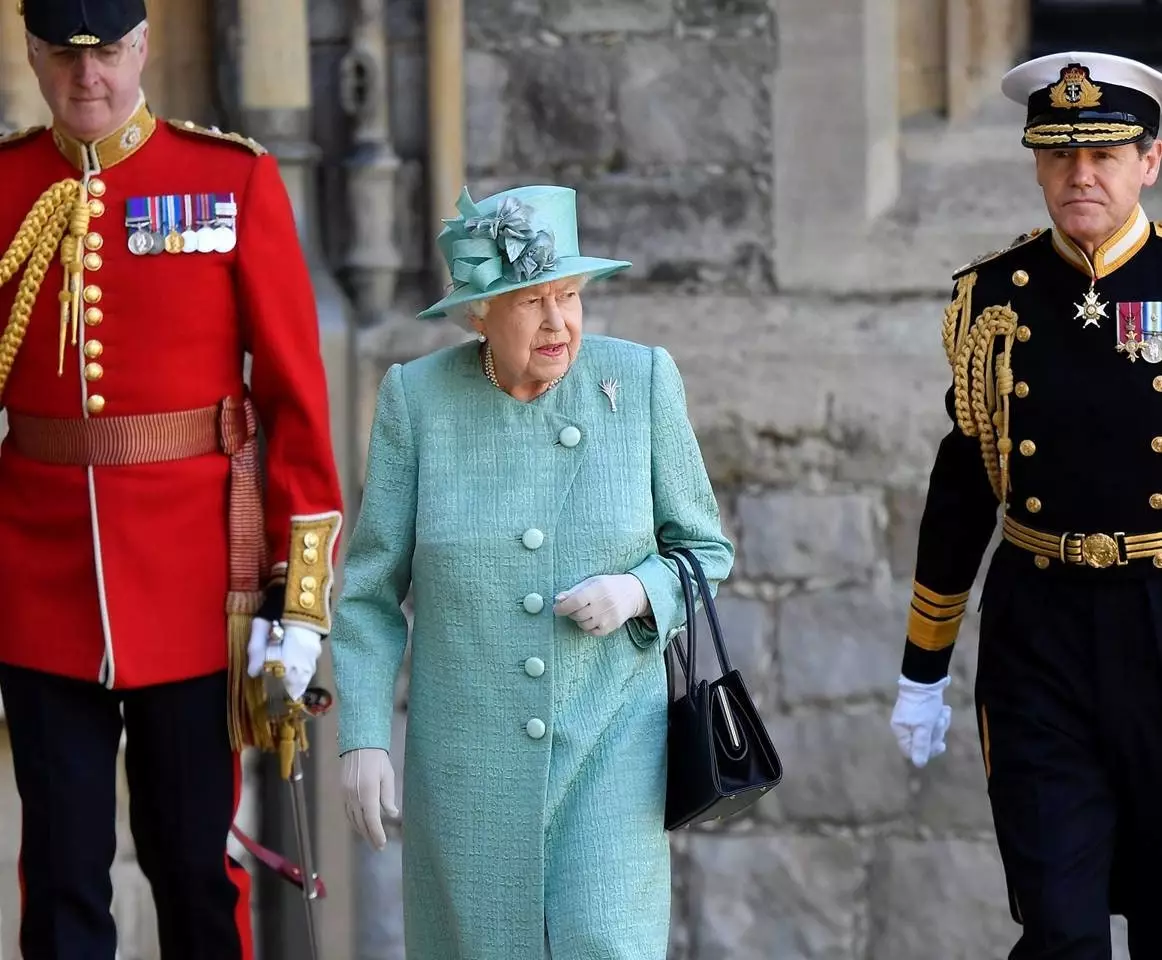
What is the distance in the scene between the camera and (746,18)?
17.2 ft

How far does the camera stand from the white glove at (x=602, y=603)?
3.35 m

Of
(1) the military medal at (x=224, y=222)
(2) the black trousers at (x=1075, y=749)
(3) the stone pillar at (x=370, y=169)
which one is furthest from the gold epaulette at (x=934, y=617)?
(3) the stone pillar at (x=370, y=169)

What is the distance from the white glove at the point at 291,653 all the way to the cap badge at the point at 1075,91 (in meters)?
1.48

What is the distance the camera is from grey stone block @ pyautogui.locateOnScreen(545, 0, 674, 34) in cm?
525

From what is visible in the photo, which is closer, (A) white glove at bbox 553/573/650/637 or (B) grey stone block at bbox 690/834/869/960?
(A) white glove at bbox 553/573/650/637

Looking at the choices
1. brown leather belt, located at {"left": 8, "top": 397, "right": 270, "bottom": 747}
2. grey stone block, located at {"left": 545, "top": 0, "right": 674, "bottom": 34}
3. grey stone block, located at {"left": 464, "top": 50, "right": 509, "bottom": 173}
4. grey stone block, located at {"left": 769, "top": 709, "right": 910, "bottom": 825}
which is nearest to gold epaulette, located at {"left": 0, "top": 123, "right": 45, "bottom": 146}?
brown leather belt, located at {"left": 8, "top": 397, "right": 270, "bottom": 747}

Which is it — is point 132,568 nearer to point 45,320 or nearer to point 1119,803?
point 45,320

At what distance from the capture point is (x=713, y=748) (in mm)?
3352

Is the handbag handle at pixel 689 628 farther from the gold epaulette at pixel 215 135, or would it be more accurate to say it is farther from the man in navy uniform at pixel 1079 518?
the gold epaulette at pixel 215 135

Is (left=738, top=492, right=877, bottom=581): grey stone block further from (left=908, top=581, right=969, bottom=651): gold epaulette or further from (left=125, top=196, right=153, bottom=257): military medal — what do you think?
(left=125, top=196, right=153, bottom=257): military medal

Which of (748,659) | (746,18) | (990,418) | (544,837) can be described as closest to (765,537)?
(748,659)

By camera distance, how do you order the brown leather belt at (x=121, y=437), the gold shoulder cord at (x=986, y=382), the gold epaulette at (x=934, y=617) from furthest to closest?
the gold epaulette at (x=934, y=617), the brown leather belt at (x=121, y=437), the gold shoulder cord at (x=986, y=382)

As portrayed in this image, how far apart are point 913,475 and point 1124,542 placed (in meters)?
1.64

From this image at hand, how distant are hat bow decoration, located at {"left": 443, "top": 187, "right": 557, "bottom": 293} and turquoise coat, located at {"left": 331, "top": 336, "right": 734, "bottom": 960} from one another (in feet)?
0.63
